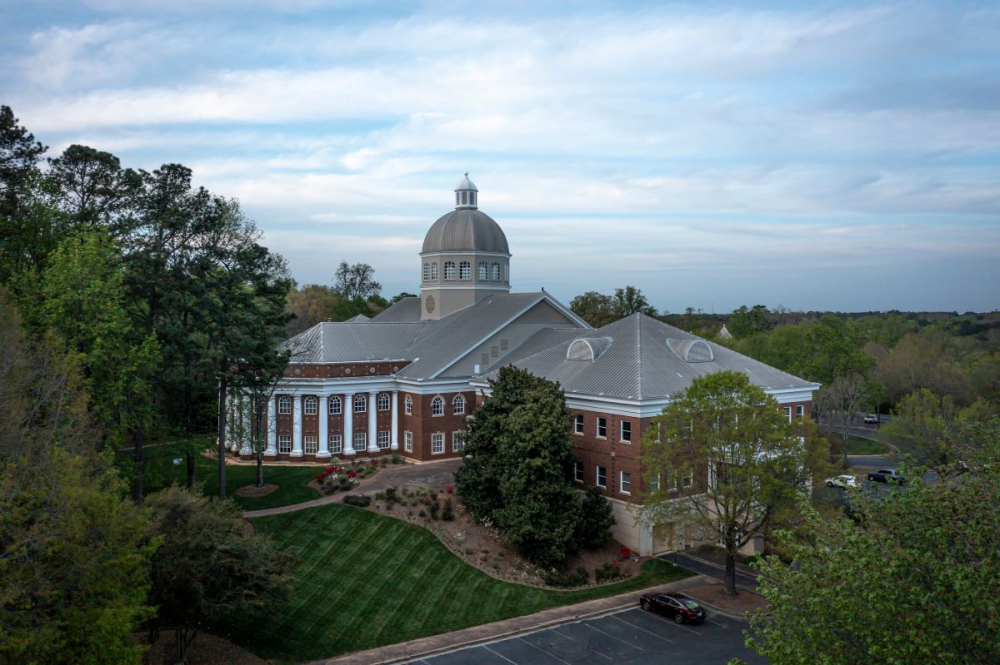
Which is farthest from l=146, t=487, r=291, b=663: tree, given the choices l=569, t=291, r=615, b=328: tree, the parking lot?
l=569, t=291, r=615, b=328: tree

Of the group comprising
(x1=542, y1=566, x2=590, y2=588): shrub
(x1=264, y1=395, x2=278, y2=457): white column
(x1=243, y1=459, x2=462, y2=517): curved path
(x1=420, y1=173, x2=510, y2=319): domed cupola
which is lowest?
(x1=542, y1=566, x2=590, y2=588): shrub

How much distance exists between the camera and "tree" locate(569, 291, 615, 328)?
264 ft

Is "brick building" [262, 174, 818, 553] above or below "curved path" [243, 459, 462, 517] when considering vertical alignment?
above

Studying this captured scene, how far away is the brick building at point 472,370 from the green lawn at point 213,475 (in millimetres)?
4294

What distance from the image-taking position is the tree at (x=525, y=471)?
116 feet

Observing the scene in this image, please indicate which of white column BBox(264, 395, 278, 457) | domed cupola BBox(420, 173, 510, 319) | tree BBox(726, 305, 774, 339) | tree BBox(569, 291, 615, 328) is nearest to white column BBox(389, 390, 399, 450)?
white column BBox(264, 395, 278, 457)

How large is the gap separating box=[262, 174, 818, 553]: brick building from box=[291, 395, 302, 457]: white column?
0.07m

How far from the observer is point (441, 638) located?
2961cm

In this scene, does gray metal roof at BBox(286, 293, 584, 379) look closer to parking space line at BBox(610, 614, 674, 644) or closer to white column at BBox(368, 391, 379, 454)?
white column at BBox(368, 391, 379, 454)

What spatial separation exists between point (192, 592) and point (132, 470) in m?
8.08

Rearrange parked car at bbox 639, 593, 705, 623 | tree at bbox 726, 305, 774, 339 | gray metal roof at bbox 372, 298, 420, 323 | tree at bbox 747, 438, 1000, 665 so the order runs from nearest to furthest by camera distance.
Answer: tree at bbox 747, 438, 1000, 665 < parked car at bbox 639, 593, 705, 623 < gray metal roof at bbox 372, 298, 420, 323 < tree at bbox 726, 305, 774, 339

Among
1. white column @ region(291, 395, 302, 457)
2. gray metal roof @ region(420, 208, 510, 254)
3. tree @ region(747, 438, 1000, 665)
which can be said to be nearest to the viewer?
tree @ region(747, 438, 1000, 665)

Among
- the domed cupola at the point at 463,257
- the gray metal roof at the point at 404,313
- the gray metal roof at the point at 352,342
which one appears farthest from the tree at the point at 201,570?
the gray metal roof at the point at 404,313

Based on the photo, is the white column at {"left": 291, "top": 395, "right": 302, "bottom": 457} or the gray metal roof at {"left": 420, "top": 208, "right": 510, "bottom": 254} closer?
the white column at {"left": 291, "top": 395, "right": 302, "bottom": 457}
